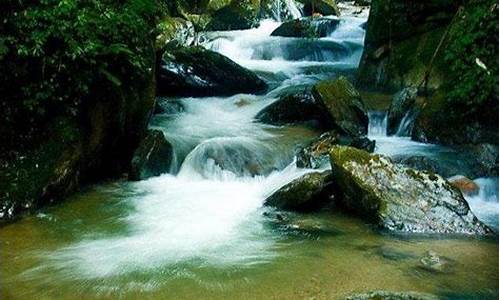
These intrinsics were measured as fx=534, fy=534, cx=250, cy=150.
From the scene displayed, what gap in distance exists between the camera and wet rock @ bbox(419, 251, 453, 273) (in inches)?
192

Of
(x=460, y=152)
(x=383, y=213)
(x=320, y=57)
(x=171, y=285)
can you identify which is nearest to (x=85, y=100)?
(x=171, y=285)

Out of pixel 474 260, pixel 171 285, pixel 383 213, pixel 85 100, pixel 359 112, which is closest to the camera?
pixel 171 285

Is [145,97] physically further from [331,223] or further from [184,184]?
[331,223]

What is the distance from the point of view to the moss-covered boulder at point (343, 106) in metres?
10.1

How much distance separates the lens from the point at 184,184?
8.16 meters

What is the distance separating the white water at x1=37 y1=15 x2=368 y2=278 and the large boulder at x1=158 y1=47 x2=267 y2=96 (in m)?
0.39

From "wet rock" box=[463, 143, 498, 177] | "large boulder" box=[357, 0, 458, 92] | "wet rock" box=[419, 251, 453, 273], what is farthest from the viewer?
"large boulder" box=[357, 0, 458, 92]

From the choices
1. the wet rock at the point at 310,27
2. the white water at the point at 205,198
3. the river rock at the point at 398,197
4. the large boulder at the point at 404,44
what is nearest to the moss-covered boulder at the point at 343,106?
the white water at the point at 205,198

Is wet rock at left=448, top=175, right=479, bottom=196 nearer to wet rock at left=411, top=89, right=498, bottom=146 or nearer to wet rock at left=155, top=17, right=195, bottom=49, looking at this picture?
wet rock at left=411, top=89, right=498, bottom=146

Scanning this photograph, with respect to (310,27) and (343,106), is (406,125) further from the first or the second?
(310,27)

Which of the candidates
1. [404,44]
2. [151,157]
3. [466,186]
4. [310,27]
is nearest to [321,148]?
[466,186]

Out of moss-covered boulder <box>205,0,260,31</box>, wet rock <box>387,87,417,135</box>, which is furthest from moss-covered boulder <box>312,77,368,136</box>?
moss-covered boulder <box>205,0,260,31</box>

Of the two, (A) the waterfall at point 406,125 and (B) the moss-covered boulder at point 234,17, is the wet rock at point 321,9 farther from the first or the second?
(A) the waterfall at point 406,125

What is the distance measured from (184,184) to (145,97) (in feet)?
5.27
